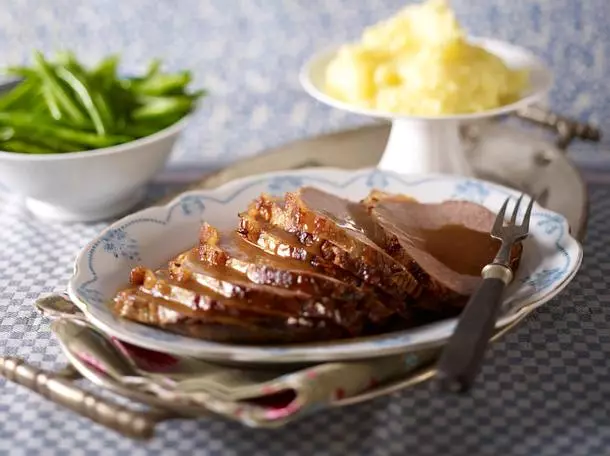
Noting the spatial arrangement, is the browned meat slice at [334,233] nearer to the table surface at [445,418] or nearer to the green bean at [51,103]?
the table surface at [445,418]

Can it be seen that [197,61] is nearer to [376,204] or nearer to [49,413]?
[376,204]

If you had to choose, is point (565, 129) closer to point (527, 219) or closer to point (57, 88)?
point (527, 219)

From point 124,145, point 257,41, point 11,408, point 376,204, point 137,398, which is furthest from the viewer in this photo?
point 257,41

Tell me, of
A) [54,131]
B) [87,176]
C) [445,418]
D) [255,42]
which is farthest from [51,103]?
[445,418]

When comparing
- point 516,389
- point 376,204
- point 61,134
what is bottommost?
point 516,389

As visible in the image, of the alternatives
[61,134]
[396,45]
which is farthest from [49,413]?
[396,45]

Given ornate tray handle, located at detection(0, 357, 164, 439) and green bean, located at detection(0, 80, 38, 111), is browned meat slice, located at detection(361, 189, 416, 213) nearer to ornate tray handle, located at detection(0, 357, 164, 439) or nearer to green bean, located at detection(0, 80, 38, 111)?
ornate tray handle, located at detection(0, 357, 164, 439)
